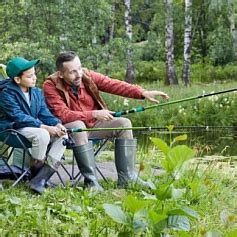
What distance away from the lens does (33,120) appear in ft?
17.3

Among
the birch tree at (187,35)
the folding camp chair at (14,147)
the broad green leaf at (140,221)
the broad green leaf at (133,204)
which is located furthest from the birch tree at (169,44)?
the broad green leaf at (133,204)

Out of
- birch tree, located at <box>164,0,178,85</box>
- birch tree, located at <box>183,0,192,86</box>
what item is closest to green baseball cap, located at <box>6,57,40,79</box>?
birch tree, located at <box>183,0,192,86</box>

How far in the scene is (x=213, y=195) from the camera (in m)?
5.29

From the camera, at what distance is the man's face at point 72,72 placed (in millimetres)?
5520

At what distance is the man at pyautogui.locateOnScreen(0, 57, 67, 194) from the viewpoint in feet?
17.1

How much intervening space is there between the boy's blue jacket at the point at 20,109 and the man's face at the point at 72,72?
0.79ft

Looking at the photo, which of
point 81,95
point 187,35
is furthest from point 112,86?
point 187,35

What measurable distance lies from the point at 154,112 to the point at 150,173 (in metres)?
9.07

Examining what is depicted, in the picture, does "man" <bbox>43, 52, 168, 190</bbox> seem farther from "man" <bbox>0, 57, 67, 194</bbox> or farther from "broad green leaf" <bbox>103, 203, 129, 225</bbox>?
"broad green leaf" <bbox>103, 203, 129, 225</bbox>

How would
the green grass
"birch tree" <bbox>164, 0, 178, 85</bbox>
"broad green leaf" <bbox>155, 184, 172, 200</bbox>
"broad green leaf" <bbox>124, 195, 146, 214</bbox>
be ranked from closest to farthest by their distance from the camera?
"broad green leaf" <bbox>124, 195, 146, 214</bbox> < "broad green leaf" <bbox>155, 184, 172, 200</bbox> < the green grass < "birch tree" <bbox>164, 0, 178, 85</bbox>

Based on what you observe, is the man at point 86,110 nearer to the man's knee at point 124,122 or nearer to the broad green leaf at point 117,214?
the man's knee at point 124,122

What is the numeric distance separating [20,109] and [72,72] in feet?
1.71

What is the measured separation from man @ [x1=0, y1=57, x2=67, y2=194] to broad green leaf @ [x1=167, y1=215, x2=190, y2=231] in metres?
2.66

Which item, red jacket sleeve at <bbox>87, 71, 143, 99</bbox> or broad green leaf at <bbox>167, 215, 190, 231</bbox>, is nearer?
broad green leaf at <bbox>167, 215, 190, 231</bbox>
